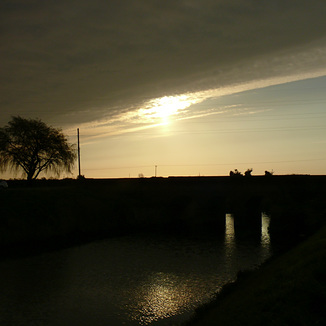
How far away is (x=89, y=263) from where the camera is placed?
33594mm

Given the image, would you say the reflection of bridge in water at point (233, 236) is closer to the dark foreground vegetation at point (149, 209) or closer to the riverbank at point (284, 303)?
the dark foreground vegetation at point (149, 209)

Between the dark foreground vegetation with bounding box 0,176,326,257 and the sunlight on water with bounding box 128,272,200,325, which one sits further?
the dark foreground vegetation with bounding box 0,176,326,257

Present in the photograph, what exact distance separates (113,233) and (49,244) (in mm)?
11254

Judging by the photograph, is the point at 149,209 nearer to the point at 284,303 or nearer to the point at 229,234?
the point at 229,234

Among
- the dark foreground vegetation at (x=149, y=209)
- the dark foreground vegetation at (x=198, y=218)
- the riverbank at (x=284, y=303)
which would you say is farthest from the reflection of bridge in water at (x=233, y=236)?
the riverbank at (x=284, y=303)

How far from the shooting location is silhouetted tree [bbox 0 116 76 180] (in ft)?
248

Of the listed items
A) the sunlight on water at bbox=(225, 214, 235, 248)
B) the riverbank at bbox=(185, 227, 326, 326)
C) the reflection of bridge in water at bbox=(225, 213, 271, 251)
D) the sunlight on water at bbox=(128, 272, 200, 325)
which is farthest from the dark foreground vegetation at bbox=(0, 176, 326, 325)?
the sunlight on water at bbox=(128, 272, 200, 325)

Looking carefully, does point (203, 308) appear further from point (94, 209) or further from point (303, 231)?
point (94, 209)

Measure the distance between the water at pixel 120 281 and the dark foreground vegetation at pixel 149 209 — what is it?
760 centimetres

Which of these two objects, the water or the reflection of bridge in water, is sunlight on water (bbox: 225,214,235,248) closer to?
the reflection of bridge in water

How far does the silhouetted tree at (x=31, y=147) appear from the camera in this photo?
7550 centimetres

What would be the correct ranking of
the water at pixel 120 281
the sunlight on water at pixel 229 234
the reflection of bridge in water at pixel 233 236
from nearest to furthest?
the water at pixel 120 281 < the reflection of bridge in water at pixel 233 236 < the sunlight on water at pixel 229 234

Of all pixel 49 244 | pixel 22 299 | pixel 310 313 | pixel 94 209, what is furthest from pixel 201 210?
pixel 310 313

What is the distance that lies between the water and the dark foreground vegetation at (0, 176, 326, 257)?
7.60 meters
